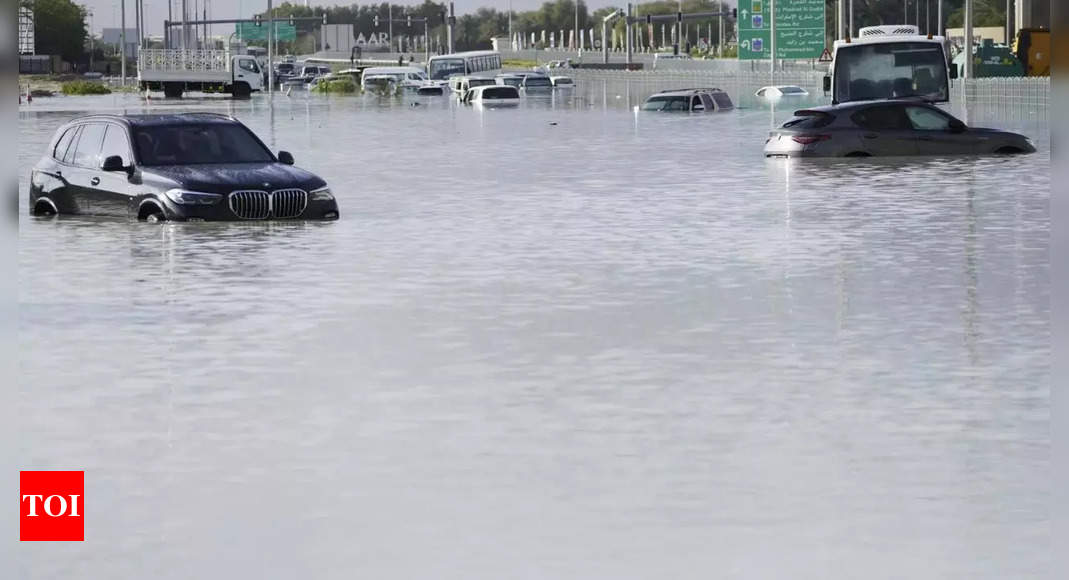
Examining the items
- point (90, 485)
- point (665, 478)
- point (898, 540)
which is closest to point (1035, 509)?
point (898, 540)

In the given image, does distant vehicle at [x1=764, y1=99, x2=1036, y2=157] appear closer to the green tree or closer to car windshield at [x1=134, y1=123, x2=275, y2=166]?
car windshield at [x1=134, y1=123, x2=275, y2=166]

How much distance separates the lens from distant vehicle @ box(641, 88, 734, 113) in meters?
74.3

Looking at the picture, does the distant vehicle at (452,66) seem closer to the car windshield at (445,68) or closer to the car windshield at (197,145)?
the car windshield at (445,68)

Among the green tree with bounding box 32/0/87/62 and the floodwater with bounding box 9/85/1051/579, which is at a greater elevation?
the green tree with bounding box 32/0/87/62

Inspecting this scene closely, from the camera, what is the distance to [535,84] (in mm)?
110562

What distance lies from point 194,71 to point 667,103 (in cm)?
4325

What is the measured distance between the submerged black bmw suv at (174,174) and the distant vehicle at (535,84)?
84.8 m

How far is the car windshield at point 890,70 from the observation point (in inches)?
1948

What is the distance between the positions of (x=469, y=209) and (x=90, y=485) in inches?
705

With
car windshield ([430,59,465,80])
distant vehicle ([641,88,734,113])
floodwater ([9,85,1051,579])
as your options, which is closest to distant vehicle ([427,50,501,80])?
car windshield ([430,59,465,80])

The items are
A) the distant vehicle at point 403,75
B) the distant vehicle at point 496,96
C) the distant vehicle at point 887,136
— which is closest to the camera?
the distant vehicle at point 887,136

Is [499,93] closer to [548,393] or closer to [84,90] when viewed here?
[84,90]

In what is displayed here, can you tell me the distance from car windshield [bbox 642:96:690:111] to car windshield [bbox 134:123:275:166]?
167 feet

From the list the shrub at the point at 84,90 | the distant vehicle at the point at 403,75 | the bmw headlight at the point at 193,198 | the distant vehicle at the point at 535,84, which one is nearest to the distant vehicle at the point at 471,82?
the distant vehicle at the point at 535,84
